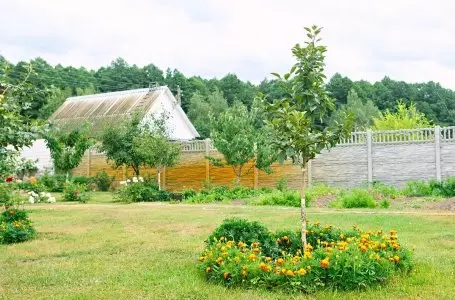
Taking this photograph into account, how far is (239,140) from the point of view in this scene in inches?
740

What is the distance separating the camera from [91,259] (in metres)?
7.13

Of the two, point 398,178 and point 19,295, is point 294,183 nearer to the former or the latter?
point 398,178

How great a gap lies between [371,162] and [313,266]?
44.5 feet

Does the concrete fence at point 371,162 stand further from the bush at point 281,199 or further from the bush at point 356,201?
the bush at point 356,201

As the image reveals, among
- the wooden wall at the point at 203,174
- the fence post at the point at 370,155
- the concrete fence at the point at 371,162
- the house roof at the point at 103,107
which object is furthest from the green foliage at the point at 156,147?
the house roof at the point at 103,107

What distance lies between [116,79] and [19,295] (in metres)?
47.9

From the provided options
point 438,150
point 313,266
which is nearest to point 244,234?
point 313,266

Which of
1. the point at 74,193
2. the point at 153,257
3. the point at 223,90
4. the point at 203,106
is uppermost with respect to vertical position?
the point at 223,90

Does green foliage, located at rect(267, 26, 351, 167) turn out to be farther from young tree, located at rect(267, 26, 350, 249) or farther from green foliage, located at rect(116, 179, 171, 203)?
green foliage, located at rect(116, 179, 171, 203)

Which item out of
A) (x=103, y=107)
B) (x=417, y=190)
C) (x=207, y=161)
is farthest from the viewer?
(x=103, y=107)

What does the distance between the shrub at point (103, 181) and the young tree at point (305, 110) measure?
19110 mm

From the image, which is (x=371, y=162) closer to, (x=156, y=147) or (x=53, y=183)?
(x=156, y=147)

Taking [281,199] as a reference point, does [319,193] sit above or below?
above

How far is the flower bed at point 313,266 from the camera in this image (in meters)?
5.18
